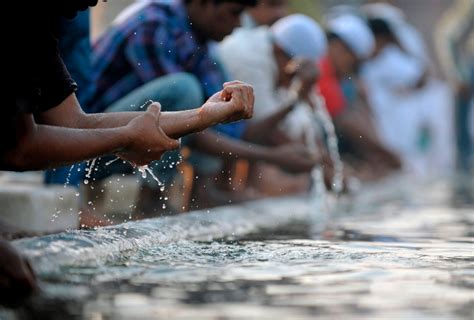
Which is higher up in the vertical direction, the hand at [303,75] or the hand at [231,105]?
the hand at [303,75]

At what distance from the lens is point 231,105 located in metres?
4.64

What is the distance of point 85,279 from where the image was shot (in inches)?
149

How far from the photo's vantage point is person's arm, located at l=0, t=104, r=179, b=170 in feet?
13.9

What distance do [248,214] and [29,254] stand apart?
315cm

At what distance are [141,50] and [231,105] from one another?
90.6 inches

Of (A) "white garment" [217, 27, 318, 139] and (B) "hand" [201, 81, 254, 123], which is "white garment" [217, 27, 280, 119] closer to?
(A) "white garment" [217, 27, 318, 139]

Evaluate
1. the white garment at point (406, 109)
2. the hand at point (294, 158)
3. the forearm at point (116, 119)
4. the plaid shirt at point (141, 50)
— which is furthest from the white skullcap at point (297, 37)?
the white garment at point (406, 109)

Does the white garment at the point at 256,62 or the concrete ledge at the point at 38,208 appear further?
the white garment at the point at 256,62

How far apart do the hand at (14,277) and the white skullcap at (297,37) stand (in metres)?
5.57

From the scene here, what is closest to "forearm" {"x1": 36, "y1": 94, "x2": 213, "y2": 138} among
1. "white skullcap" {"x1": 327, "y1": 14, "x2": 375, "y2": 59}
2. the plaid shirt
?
the plaid shirt

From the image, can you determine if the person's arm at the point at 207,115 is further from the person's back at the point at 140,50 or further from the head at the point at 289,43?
the head at the point at 289,43

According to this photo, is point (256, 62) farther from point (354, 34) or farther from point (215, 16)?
point (354, 34)

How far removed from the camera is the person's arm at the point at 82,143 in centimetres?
423

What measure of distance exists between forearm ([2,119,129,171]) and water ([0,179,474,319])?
9.3 inches
